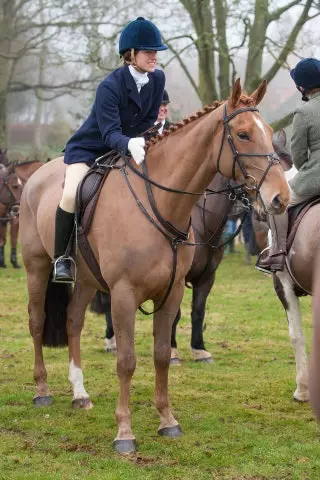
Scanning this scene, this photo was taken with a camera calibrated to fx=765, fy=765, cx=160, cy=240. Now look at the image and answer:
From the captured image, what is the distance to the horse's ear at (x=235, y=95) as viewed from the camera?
5123mm

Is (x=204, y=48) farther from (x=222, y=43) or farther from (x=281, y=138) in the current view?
(x=281, y=138)

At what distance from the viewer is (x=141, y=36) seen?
5.74 meters

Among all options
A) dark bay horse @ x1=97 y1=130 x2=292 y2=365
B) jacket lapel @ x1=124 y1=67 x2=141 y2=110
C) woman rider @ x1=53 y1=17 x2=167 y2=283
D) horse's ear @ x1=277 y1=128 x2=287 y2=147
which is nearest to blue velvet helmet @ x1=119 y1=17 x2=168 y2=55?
woman rider @ x1=53 y1=17 x2=167 y2=283

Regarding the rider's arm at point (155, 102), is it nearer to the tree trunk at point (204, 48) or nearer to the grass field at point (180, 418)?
the grass field at point (180, 418)

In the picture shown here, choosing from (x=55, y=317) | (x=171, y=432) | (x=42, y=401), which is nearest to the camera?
(x=171, y=432)

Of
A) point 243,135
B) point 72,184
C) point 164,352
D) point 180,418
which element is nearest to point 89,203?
point 72,184

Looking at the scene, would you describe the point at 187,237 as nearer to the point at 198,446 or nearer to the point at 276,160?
the point at 276,160

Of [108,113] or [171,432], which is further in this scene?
[171,432]

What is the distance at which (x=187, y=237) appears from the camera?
566cm

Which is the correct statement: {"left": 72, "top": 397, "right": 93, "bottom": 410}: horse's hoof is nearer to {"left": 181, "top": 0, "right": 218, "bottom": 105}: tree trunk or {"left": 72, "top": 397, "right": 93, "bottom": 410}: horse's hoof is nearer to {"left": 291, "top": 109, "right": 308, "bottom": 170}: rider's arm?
{"left": 291, "top": 109, "right": 308, "bottom": 170}: rider's arm

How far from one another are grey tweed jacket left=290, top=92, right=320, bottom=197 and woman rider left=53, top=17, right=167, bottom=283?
115 cm

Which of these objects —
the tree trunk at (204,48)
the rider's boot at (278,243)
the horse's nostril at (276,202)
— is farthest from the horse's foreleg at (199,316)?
the tree trunk at (204,48)

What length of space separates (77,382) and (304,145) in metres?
2.87

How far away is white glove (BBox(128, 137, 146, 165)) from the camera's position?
18.0 ft
